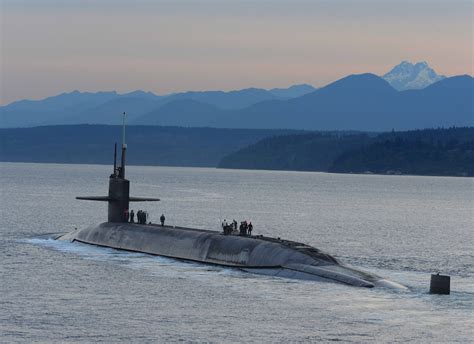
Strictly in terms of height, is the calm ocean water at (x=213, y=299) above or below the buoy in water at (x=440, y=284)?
below

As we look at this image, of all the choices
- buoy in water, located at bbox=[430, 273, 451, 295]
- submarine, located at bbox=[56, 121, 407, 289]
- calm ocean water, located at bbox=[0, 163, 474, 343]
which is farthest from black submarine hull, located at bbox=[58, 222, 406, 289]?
buoy in water, located at bbox=[430, 273, 451, 295]

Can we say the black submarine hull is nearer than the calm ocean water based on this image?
No

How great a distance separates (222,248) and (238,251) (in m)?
1.86

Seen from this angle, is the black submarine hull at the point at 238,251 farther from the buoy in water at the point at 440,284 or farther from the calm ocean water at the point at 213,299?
the buoy in water at the point at 440,284

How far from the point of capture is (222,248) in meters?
66.6

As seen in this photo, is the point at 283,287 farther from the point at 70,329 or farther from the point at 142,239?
the point at 142,239

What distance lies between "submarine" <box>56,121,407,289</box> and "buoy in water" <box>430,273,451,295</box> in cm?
261

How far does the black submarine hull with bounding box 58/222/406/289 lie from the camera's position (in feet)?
193

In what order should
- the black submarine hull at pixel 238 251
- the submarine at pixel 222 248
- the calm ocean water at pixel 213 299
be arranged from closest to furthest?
the calm ocean water at pixel 213 299
the black submarine hull at pixel 238 251
the submarine at pixel 222 248

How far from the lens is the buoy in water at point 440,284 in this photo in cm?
5528

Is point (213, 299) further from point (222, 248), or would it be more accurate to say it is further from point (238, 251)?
point (222, 248)

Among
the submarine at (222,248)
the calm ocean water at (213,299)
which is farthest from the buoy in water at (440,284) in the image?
the submarine at (222,248)

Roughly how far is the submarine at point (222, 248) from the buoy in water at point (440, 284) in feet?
8.55

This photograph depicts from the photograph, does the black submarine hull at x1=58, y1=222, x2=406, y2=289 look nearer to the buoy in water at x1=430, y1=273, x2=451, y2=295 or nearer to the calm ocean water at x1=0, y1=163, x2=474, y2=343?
the calm ocean water at x1=0, y1=163, x2=474, y2=343
